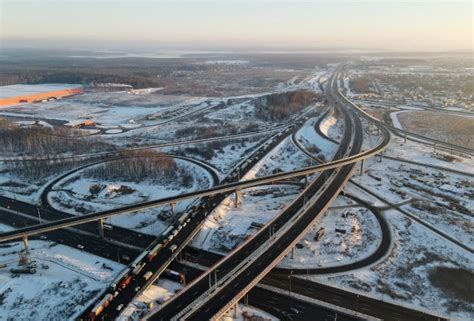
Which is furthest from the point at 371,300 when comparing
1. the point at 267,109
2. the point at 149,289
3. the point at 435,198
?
the point at 267,109

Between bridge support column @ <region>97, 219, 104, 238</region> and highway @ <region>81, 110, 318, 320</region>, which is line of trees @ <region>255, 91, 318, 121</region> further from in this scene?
bridge support column @ <region>97, 219, 104, 238</region>

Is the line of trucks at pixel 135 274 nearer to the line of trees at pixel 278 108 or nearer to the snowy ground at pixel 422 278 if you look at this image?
the snowy ground at pixel 422 278

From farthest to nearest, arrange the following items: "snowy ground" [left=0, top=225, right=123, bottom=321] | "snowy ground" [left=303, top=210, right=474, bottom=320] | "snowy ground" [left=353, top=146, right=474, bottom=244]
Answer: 1. "snowy ground" [left=353, top=146, right=474, bottom=244]
2. "snowy ground" [left=303, top=210, right=474, bottom=320]
3. "snowy ground" [left=0, top=225, right=123, bottom=321]

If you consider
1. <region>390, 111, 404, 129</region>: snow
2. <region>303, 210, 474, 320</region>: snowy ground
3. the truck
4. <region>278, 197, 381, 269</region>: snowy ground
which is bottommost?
<region>303, 210, 474, 320</region>: snowy ground

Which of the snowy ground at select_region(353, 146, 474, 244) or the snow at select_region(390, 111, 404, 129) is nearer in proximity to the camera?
the snowy ground at select_region(353, 146, 474, 244)

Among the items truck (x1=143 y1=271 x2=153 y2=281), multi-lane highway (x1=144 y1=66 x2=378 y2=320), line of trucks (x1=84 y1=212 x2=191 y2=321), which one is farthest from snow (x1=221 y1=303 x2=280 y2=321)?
truck (x1=143 y1=271 x2=153 y2=281)

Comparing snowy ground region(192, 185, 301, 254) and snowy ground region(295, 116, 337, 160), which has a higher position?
snowy ground region(295, 116, 337, 160)
